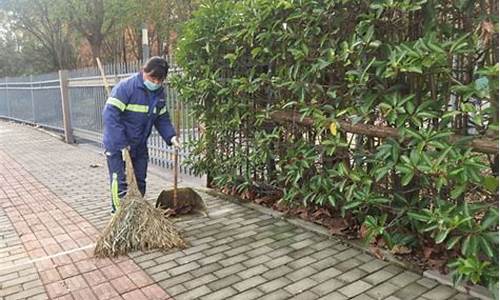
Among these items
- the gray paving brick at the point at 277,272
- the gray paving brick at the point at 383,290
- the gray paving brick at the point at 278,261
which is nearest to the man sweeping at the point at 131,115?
the gray paving brick at the point at 278,261

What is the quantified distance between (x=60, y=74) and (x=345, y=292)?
9.65 metres

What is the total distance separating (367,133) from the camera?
3602mm

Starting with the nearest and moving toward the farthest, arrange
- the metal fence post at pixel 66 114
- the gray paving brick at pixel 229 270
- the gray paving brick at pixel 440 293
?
the gray paving brick at pixel 440 293, the gray paving brick at pixel 229 270, the metal fence post at pixel 66 114

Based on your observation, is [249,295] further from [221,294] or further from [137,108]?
[137,108]

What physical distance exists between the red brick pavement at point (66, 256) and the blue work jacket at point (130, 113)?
0.94m

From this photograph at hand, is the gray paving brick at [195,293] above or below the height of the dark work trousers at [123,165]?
below

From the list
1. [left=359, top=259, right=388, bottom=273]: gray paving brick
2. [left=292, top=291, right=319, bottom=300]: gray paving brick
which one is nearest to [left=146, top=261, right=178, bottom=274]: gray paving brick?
[left=292, top=291, right=319, bottom=300]: gray paving brick

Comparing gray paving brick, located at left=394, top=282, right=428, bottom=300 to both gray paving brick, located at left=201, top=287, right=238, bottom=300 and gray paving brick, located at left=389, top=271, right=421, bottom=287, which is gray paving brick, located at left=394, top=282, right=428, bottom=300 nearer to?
gray paving brick, located at left=389, top=271, right=421, bottom=287

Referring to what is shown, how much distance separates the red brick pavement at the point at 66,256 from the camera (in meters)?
3.23

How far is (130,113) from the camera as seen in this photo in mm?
4504

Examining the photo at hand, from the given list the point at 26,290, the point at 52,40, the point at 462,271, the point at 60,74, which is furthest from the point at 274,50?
the point at 52,40

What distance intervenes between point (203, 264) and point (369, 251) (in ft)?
4.39

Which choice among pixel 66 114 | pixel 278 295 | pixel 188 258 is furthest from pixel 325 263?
pixel 66 114

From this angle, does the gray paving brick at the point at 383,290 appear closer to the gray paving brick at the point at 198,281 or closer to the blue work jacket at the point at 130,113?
the gray paving brick at the point at 198,281
